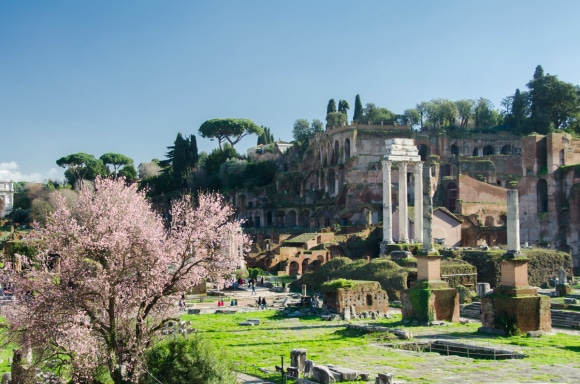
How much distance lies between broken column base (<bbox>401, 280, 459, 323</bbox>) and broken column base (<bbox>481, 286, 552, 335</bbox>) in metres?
2.87

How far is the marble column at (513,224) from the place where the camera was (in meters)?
25.4

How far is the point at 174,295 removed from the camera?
14.8 metres

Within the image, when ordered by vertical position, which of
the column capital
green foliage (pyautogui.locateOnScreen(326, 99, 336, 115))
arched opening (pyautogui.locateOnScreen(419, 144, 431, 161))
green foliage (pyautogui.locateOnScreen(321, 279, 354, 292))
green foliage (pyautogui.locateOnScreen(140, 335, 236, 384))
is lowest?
green foliage (pyautogui.locateOnScreen(140, 335, 236, 384))

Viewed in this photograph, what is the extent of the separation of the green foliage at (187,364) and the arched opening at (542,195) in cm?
5141

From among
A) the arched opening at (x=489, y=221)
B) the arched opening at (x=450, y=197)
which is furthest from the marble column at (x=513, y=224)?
the arched opening at (x=450, y=197)

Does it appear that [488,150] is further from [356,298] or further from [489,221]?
[356,298]

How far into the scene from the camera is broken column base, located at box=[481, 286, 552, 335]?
74.9 ft

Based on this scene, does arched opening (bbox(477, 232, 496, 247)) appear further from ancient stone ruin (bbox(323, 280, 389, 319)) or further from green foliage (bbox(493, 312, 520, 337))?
green foliage (bbox(493, 312, 520, 337))

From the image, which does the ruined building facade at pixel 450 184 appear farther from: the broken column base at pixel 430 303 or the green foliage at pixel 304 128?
the broken column base at pixel 430 303

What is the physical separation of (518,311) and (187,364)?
13.7m

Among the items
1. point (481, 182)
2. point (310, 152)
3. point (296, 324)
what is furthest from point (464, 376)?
point (310, 152)

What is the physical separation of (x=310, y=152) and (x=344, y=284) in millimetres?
54065

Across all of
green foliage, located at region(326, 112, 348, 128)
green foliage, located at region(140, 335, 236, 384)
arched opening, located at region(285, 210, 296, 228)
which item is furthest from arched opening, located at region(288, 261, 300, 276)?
green foliage, located at region(326, 112, 348, 128)

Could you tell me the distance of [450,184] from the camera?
64.8 m
